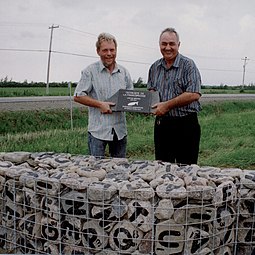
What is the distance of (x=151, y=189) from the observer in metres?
3.34

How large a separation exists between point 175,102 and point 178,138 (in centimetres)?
46

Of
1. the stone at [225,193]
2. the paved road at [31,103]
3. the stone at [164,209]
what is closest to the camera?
the stone at [164,209]

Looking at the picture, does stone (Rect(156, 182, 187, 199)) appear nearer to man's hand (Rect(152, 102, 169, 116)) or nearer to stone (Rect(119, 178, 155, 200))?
stone (Rect(119, 178, 155, 200))

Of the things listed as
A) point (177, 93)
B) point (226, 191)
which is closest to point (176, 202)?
point (226, 191)

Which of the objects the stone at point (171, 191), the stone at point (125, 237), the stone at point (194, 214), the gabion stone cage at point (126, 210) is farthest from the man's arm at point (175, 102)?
the stone at point (125, 237)

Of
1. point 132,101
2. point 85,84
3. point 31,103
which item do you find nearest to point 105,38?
point 85,84

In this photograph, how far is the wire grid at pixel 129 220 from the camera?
3.32 metres

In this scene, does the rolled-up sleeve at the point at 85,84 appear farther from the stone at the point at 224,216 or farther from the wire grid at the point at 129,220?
the stone at the point at 224,216

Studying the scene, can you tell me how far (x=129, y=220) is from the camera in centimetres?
336

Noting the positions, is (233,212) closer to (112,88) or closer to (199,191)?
(199,191)

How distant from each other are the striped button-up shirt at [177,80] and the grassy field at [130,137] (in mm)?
4286

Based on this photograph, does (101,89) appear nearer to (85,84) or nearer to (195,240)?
(85,84)

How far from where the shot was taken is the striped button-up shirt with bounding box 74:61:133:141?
4.57 m

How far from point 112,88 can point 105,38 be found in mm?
490
